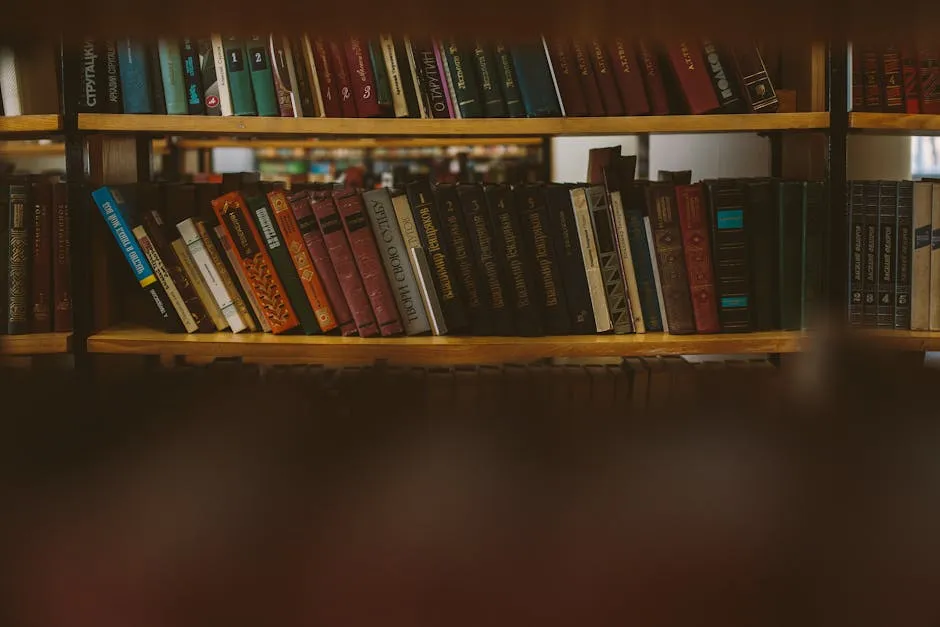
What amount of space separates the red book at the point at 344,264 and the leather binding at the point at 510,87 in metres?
0.38

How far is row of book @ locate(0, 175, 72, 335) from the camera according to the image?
5.53 feet

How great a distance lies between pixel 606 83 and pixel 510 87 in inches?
7.1

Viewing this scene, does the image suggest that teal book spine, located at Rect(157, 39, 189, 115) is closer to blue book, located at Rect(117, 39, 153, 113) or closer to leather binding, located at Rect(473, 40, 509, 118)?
blue book, located at Rect(117, 39, 153, 113)

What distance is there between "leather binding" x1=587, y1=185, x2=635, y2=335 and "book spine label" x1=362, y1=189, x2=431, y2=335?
348 mm

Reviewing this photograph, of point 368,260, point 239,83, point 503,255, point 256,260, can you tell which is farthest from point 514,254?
point 239,83

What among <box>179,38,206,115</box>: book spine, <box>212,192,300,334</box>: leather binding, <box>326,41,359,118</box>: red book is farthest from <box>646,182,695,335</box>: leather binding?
<box>179,38,206,115</box>: book spine

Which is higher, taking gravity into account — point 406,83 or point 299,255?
point 406,83

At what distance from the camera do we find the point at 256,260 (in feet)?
5.60

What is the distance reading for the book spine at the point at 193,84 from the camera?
1.66 m

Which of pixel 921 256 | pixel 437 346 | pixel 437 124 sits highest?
pixel 437 124

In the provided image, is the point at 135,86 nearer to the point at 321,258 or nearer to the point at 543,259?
the point at 321,258

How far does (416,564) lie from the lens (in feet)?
1.26

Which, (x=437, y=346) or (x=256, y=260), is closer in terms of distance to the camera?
(x=437, y=346)

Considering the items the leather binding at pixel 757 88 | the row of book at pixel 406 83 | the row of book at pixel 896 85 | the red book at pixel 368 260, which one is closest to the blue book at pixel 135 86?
the row of book at pixel 406 83
